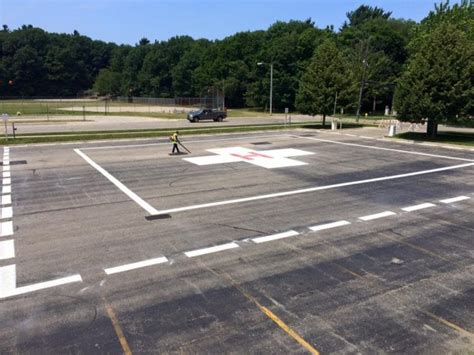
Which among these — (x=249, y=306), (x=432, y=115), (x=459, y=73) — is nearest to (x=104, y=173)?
(x=249, y=306)

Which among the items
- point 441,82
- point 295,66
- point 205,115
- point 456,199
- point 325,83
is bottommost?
point 456,199

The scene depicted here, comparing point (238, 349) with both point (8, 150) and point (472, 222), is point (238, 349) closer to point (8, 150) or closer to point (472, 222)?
point (472, 222)

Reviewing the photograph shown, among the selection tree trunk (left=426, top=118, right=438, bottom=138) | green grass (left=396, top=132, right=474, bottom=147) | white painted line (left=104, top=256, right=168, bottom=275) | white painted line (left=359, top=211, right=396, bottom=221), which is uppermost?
tree trunk (left=426, top=118, right=438, bottom=138)

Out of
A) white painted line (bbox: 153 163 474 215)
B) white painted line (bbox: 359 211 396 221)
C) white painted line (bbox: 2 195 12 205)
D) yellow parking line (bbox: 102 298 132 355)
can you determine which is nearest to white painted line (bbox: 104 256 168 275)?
yellow parking line (bbox: 102 298 132 355)

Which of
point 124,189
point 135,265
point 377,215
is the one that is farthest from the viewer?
point 124,189

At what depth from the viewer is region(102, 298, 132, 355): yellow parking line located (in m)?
5.80

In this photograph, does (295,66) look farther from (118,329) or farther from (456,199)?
(118,329)

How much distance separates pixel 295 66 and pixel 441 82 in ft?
169

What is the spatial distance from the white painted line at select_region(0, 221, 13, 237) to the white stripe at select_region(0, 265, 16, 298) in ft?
7.62

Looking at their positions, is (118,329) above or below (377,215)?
below

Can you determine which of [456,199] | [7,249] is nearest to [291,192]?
[456,199]

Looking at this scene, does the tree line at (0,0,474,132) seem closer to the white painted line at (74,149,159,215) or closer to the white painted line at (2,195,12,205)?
the white painted line at (74,149,159,215)

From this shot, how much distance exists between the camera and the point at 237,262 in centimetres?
877

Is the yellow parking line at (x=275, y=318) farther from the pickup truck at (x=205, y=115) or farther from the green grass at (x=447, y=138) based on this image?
the pickup truck at (x=205, y=115)
